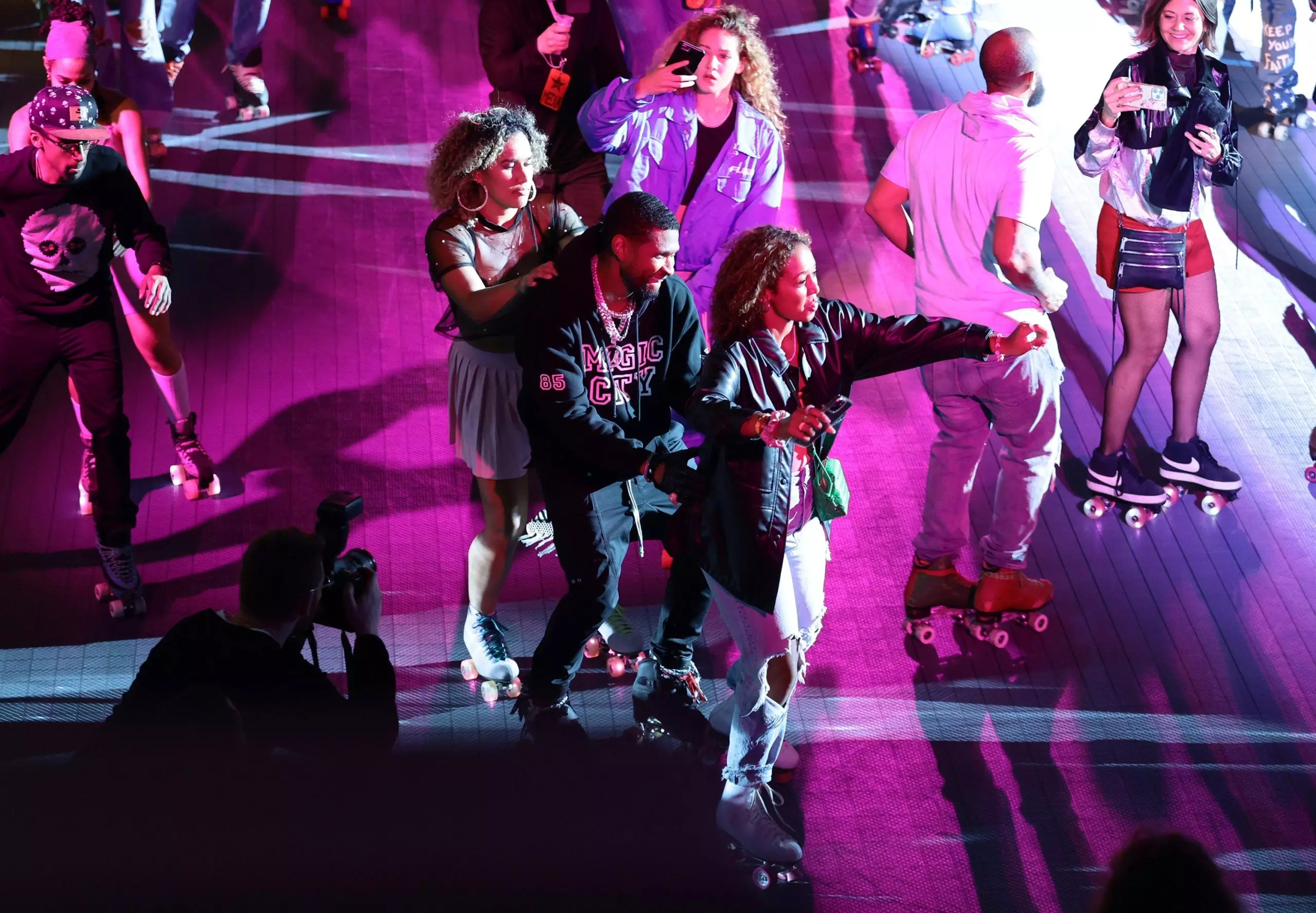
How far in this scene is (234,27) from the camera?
634 centimetres

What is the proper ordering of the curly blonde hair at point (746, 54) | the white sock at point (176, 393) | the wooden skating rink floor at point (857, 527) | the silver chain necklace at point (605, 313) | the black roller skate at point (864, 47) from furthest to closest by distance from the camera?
the black roller skate at point (864, 47) < the white sock at point (176, 393) < the curly blonde hair at point (746, 54) < the wooden skating rink floor at point (857, 527) < the silver chain necklace at point (605, 313)

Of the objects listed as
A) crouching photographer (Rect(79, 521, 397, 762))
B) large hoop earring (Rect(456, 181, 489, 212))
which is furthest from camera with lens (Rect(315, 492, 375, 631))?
large hoop earring (Rect(456, 181, 489, 212))

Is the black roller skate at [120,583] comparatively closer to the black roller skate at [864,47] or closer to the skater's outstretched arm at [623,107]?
the skater's outstretched arm at [623,107]

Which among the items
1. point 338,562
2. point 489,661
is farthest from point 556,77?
point 338,562

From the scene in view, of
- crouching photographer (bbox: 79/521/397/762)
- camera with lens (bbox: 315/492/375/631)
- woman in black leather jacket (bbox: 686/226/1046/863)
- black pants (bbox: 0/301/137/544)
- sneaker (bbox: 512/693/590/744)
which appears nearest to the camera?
crouching photographer (bbox: 79/521/397/762)

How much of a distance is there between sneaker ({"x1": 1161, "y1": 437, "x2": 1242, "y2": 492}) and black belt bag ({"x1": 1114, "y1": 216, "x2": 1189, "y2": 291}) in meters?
0.57

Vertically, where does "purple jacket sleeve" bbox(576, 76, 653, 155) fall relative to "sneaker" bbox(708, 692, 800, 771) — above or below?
above

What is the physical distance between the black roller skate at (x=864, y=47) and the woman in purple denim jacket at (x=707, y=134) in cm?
252

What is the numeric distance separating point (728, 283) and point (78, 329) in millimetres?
1985

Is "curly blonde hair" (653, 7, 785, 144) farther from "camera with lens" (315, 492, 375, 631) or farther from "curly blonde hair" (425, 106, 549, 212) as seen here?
"camera with lens" (315, 492, 375, 631)

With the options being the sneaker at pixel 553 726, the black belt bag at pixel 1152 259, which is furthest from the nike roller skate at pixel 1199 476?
the sneaker at pixel 553 726

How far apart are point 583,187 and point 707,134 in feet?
2.42

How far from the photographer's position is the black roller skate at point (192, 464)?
458cm

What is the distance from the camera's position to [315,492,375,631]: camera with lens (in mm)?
3039
